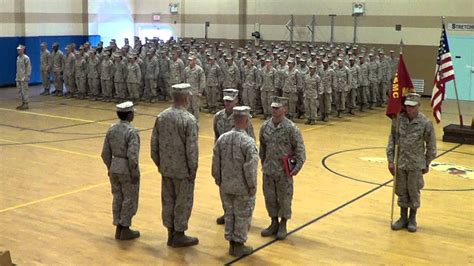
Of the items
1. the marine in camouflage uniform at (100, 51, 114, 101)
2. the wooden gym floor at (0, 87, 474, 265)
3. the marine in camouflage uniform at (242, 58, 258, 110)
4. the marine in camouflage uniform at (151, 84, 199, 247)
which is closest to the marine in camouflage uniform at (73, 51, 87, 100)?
the marine in camouflage uniform at (100, 51, 114, 101)

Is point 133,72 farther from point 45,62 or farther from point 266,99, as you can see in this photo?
point 266,99

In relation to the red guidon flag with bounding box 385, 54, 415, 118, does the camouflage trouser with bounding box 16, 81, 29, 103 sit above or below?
below

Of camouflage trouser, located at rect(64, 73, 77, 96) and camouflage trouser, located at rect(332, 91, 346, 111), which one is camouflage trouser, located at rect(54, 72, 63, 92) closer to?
camouflage trouser, located at rect(64, 73, 77, 96)

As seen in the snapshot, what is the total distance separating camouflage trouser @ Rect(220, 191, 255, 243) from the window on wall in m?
24.6

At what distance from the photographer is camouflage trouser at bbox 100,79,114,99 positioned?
21781 mm

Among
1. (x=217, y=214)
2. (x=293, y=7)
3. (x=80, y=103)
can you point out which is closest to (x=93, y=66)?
(x=80, y=103)

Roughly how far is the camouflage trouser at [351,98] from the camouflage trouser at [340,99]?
630 mm

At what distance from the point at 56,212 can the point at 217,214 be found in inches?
91.8

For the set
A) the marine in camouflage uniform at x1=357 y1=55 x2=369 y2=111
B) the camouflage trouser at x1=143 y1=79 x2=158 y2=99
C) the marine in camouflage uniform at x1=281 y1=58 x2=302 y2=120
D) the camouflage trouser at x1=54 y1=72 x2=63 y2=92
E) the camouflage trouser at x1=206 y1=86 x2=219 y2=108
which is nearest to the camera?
the marine in camouflage uniform at x1=281 y1=58 x2=302 y2=120

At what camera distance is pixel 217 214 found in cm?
907

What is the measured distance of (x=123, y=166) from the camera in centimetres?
769

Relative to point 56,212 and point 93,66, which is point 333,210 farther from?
point 93,66

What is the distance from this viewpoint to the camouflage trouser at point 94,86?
2214 cm

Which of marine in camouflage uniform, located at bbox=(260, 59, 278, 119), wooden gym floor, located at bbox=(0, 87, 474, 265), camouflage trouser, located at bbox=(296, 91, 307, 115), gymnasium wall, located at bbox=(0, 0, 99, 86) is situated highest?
gymnasium wall, located at bbox=(0, 0, 99, 86)
